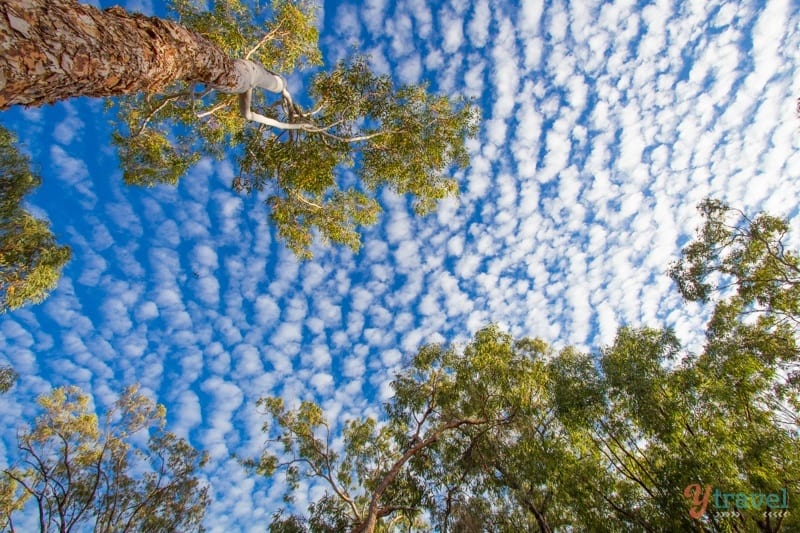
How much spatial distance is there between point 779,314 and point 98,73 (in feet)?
50.1

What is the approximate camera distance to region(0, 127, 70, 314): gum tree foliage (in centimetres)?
1063

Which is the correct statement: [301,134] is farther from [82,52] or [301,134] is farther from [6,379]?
[6,379]

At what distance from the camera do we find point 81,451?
15602mm

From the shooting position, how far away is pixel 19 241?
1098 centimetres

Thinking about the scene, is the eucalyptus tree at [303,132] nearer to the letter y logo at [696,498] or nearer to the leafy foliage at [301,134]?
the leafy foliage at [301,134]

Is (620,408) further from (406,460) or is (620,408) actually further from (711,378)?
(406,460)

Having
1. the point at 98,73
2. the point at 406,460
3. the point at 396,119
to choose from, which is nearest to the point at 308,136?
the point at 396,119

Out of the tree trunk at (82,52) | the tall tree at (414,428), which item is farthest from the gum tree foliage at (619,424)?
the tree trunk at (82,52)

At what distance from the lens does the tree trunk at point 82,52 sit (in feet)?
6.23

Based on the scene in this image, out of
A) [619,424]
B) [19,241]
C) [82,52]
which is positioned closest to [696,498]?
[619,424]

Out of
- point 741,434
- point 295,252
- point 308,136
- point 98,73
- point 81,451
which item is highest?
point 308,136

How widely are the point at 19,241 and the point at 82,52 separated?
1293cm

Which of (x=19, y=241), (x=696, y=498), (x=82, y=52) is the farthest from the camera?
(x=19, y=241)

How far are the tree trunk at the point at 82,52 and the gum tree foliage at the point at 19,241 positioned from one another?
11641mm
